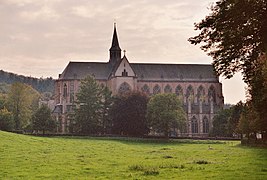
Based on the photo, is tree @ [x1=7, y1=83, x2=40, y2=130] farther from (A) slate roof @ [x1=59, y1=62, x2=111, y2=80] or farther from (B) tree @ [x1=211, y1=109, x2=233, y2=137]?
(B) tree @ [x1=211, y1=109, x2=233, y2=137]

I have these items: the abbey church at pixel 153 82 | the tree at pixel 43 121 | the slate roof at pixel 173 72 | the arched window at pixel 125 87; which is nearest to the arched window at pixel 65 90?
the abbey church at pixel 153 82

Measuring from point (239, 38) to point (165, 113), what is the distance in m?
48.3

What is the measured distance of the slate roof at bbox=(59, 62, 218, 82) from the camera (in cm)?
9812

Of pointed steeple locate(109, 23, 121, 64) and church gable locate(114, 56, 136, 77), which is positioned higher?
pointed steeple locate(109, 23, 121, 64)

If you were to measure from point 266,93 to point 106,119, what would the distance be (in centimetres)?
5614

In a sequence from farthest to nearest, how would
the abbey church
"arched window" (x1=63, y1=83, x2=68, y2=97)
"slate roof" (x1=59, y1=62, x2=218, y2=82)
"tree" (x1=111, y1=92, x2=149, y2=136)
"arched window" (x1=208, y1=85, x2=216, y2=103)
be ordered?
"arched window" (x1=208, y1=85, x2=216, y2=103) → "slate roof" (x1=59, y1=62, x2=218, y2=82) → "arched window" (x1=63, y1=83, x2=68, y2=97) → the abbey church → "tree" (x1=111, y1=92, x2=149, y2=136)

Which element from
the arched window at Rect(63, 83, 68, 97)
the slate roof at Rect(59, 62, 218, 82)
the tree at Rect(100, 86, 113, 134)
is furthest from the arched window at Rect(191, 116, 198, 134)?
the arched window at Rect(63, 83, 68, 97)

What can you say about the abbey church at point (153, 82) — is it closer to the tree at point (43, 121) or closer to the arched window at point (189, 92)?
the arched window at point (189, 92)

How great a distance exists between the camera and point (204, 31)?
21578mm

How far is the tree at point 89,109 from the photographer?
7119 centimetres

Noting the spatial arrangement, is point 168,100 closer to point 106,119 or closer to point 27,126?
point 106,119

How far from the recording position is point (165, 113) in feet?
221

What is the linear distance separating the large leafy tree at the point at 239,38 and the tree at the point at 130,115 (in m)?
50.8

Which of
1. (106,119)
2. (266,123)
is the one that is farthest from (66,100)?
(266,123)
